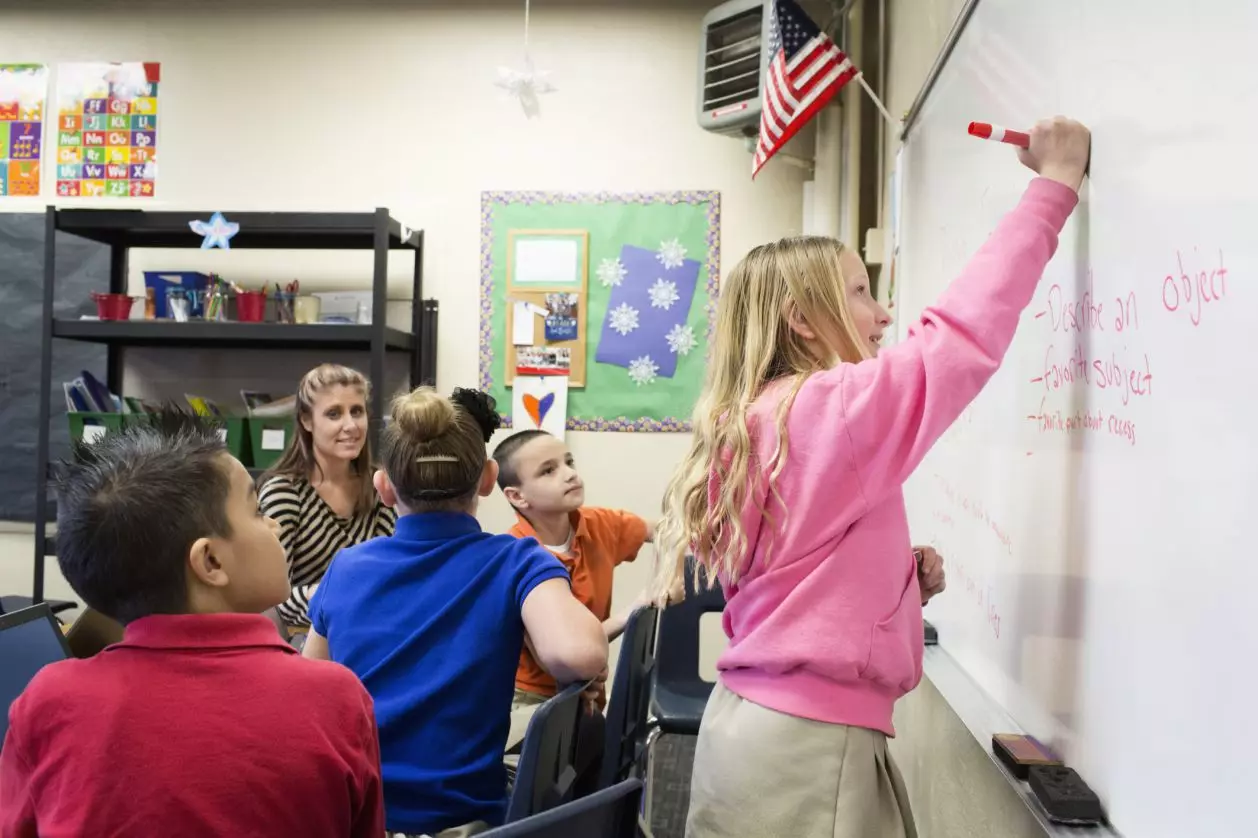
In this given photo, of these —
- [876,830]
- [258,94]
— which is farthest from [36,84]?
[876,830]

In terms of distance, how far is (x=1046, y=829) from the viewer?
0.93 metres

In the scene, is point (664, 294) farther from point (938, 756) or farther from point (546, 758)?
point (546, 758)

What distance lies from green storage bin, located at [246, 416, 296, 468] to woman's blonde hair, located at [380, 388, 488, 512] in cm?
197

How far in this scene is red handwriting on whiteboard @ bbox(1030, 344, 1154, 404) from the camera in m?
0.86

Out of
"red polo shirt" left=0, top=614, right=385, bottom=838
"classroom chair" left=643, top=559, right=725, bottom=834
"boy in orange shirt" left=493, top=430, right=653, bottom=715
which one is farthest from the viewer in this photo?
"classroom chair" left=643, top=559, right=725, bottom=834

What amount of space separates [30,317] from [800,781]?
3.63m

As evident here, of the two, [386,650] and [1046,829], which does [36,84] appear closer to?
[386,650]

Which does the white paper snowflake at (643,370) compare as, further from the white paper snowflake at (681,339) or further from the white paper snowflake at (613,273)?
the white paper snowflake at (613,273)

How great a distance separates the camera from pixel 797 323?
46.1 inches

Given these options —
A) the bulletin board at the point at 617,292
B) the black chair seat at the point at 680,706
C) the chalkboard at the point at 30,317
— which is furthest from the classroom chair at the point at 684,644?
the chalkboard at the point at 30,317

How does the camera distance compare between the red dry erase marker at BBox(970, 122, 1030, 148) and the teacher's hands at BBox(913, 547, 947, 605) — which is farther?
the teacher's hands at BBox(913, 547, 947, 605)

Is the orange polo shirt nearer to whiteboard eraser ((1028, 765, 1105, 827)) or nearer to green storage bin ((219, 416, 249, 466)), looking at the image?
whiteboard eraser ((1028, 765, 1105, 827))

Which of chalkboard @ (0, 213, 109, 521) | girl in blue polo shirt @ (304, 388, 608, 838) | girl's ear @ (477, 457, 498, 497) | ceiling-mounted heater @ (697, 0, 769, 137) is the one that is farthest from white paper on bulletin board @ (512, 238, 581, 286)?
girl in blue polo shirt @ (304, 388, 608, 838)

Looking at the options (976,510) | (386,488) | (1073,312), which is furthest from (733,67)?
(1073,312)
